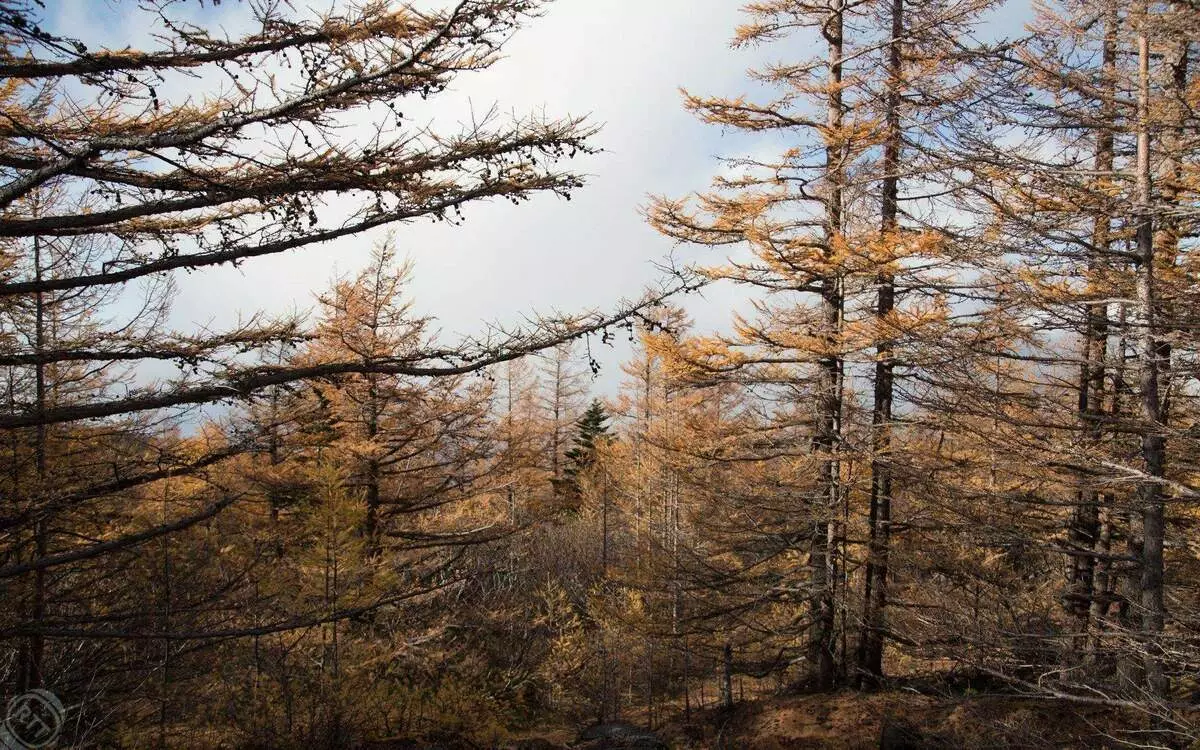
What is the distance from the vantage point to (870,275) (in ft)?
27.2

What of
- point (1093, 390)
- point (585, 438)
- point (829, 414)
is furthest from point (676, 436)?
point (585, 438)

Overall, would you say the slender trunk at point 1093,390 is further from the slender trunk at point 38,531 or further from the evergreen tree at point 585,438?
the evergreen tree at point 585,438

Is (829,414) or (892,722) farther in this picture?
(829,414)

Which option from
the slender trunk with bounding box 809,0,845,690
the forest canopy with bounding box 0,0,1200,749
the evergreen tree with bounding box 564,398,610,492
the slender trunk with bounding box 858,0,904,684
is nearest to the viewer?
the forest canopy with bounding box 0,0,1200,749

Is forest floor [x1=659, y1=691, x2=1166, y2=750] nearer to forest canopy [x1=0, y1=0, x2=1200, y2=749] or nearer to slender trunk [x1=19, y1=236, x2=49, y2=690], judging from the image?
forest canopy [x1=0, y1=0, x2=1200, y2=749]

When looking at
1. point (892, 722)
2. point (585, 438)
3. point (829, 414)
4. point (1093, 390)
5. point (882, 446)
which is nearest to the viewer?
point (892, 722)

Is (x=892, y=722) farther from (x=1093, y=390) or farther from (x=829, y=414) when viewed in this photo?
(x=1093, y=390)

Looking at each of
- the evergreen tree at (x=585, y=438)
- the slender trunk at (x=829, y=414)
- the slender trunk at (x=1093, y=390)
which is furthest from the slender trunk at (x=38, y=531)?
the evergreen tree at (x=585, y=438)

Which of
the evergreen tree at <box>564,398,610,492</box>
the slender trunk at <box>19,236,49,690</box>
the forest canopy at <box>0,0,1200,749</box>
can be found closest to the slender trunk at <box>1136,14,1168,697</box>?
the forest canopy at <box>0,0,1200,749</box>

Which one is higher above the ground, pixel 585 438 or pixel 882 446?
pixel 882 446

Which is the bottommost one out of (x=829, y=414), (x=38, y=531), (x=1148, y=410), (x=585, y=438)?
(x=585, y=438)

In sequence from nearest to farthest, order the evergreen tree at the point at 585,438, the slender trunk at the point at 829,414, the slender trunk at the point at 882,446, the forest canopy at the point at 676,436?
the forest canopy at the point at 676,436 < the slender trunk at the point at 882,446 < the slender trunk at the point at 829,414 < the evergreen tree at the point at 585,438

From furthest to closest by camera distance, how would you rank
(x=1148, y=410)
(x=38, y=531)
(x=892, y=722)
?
(x=892, y=722) → (x=38, y=531) → (x=1148, y=410)

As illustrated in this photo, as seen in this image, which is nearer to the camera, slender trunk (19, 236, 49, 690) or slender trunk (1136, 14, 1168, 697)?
slender trunk (1136, 14, 1168, 697)
